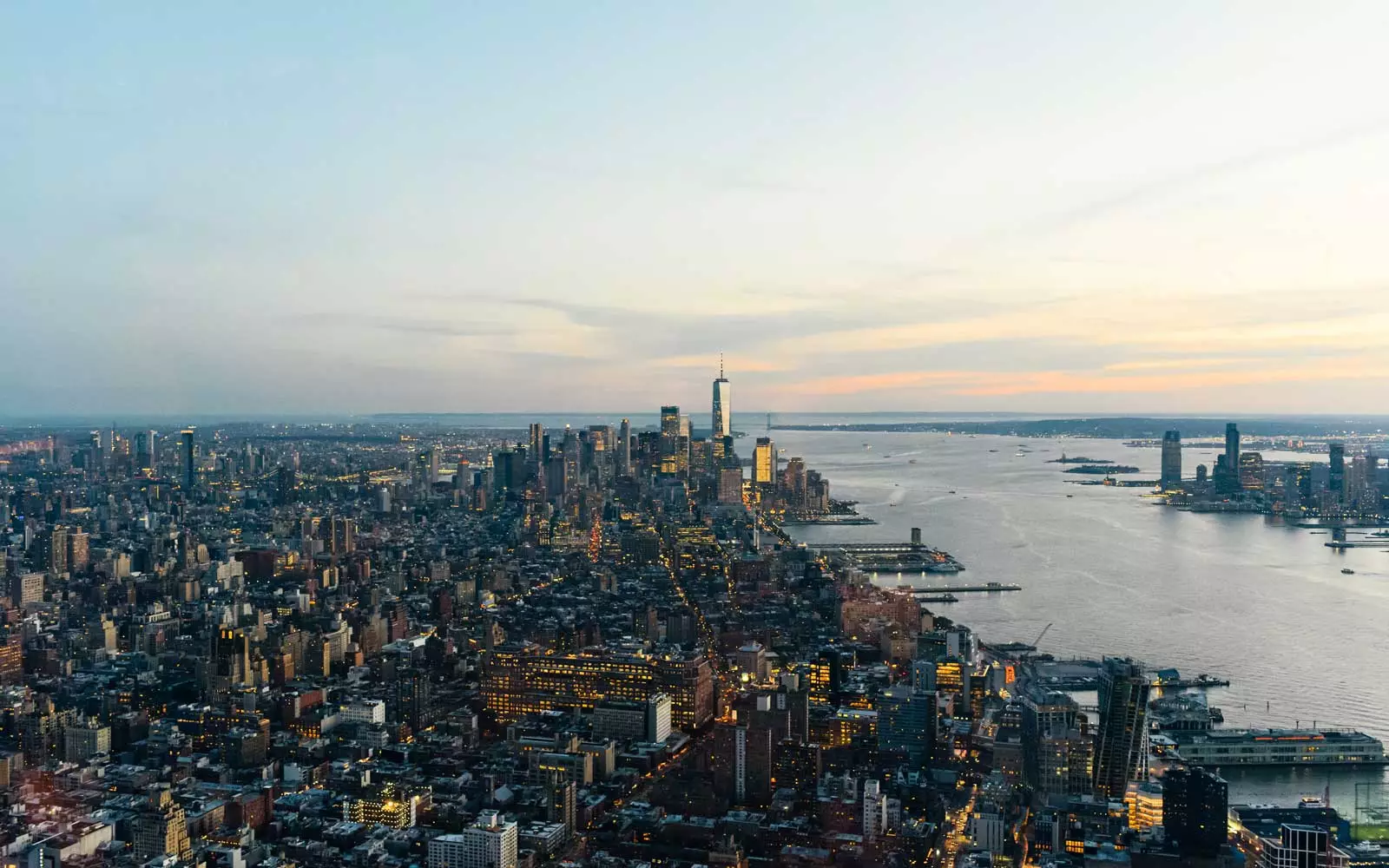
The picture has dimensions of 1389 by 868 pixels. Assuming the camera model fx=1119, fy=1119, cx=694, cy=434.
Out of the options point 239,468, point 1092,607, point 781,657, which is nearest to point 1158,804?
point 781,657

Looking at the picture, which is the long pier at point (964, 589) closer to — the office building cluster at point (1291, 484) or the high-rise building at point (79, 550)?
the high-rise building at point (79, 550)

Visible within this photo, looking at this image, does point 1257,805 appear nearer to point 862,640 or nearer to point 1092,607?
point 862,640

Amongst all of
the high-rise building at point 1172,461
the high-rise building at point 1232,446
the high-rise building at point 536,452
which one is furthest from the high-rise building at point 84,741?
the high-rise building at point 1232,446

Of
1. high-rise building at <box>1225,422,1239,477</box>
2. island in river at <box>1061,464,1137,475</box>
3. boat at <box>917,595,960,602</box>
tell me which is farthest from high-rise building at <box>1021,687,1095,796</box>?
island in river at <box>1061,464,1137,475</box>

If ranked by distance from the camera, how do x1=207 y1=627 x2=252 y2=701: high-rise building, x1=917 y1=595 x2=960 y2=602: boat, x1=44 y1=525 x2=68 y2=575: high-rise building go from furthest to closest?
x1=917 y1=595 x2=960 y2=602: boat < x1=44 y1=525 x2=68 y2=575: high-rise building < x1=207 y1=627 x2=252 y2=701: high-rise building

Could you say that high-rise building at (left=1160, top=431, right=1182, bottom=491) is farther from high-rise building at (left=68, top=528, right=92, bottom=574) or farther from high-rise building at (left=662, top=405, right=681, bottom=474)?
high-rise building at (left=68, top=528, right=92, bottom=574)

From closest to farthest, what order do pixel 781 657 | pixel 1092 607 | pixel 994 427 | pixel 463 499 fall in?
pixel 781 657, pixel 1092 607, pixel 463 499, pixel 994 427
